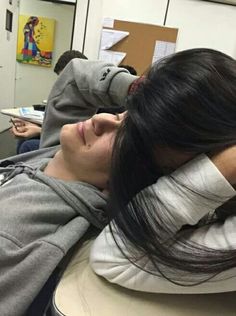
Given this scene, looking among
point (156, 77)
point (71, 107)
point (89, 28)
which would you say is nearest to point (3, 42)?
point (89, 28)

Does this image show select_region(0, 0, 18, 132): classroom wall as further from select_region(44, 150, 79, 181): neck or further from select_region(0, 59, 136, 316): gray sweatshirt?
select_region(44, 150, 79, 181): neck

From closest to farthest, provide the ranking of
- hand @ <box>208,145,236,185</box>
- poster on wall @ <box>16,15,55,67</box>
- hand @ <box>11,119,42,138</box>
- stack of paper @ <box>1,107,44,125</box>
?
hand @ <box>208,145,236,185</box>, hand @ <box>11,119,42,138</box>, stack of paper @ <box>1,107,44,125</box>, poster on wall @ <box>16,15,55,67</box>

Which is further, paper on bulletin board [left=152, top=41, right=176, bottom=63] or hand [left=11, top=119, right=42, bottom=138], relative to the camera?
paper on bulletin board [left=152, top=41, right=176, bottom=63]

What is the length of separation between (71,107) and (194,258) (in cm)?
79

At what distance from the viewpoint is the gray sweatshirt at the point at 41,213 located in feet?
2.21

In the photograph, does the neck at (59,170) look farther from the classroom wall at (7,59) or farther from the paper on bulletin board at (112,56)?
the classroom wall at (7,59)

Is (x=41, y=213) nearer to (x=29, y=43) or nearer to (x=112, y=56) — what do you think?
(x=112, y=56)

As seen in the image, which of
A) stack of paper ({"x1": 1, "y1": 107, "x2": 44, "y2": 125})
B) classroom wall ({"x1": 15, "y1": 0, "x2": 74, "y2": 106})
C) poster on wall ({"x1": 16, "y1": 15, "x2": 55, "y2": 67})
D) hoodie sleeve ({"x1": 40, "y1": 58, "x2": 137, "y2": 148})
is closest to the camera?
hoodie sleeve ({"x1": 40, "y1": 58, "x2": 137, "y2": 148})

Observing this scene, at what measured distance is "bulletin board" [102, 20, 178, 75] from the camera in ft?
10.1

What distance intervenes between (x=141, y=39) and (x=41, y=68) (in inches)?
86.0

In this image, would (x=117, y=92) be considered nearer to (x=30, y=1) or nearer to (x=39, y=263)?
(x=39, y=263)

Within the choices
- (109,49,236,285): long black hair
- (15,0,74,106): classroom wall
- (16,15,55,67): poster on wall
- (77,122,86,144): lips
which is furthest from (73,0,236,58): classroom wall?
(109,49,236,285): long black hair

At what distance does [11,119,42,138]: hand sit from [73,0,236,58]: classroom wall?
1.44 metres

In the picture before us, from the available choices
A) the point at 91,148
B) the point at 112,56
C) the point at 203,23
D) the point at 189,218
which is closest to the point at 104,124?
the point at 91,148
